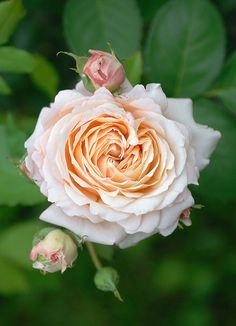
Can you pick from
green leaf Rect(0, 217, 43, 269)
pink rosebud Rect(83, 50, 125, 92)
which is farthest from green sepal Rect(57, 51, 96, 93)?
green leaf Rect(0, 217, 43, 269)

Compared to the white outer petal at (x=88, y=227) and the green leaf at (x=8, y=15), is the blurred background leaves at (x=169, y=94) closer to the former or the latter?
the green leaf at (x=8, y=15)

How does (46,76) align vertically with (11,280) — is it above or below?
above

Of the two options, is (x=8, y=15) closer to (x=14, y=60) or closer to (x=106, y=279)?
(x=14, y=60)

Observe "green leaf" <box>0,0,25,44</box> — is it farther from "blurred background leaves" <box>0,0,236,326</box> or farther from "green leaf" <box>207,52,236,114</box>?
"green leaf" <box>207,52,236,114</box>

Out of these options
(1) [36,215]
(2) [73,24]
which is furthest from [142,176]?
(1) [36,215]

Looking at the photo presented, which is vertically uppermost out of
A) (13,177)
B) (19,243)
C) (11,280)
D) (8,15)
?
(8,15)

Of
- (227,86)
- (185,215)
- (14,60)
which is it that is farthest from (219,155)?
(14,60)
